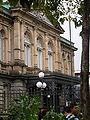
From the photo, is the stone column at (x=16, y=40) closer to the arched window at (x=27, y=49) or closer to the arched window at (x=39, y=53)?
the arched window at (x=27, y=49)

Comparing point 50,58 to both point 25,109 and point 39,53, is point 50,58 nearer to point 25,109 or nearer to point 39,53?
point 39,53

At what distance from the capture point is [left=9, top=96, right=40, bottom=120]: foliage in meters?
9.47

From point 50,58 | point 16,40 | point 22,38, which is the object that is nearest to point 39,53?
point 50,58

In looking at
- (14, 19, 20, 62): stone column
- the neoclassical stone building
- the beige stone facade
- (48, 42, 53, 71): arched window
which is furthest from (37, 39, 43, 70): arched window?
(14, 19, 20, 62): stone column

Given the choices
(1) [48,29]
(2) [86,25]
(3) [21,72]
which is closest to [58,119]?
(2) [86,25]

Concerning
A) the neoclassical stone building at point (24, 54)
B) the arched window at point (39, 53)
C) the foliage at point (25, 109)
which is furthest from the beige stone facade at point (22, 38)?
the foliage at point (25, 109)

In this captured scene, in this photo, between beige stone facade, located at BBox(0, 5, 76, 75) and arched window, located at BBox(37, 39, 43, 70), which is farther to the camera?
arched window, located at BBox(37, 39, 43, 70)

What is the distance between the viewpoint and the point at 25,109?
9.64m

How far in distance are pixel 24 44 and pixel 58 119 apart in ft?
98.5

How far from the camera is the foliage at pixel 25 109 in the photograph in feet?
31.1

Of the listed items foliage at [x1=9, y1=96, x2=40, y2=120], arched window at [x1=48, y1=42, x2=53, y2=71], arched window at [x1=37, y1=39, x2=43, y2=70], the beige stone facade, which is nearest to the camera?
foliage at [x1=9, y1=96, x2=40, y2=120]

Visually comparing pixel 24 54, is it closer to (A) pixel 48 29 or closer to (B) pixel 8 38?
(B) pixel 8 38

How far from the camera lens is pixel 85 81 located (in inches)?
252

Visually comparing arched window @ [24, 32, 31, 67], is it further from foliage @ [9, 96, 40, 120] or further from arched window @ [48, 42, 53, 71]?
foliage @ [9, 96, 40, 120]
